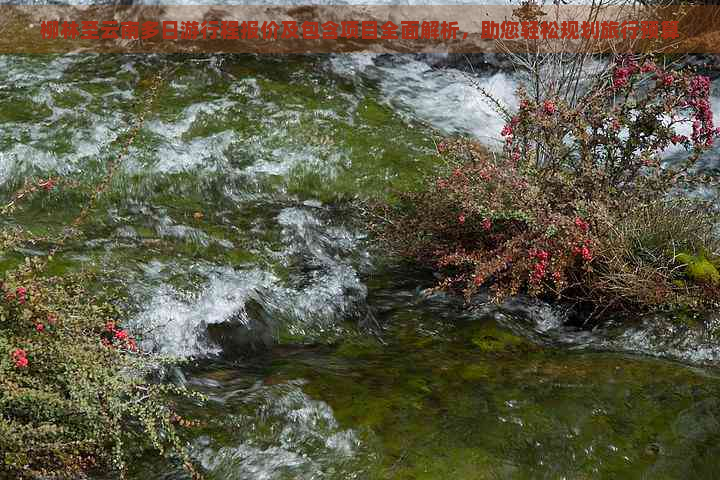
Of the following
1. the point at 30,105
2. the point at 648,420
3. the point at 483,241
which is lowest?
the point at 648,420

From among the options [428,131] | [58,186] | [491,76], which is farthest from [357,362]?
[491,76]

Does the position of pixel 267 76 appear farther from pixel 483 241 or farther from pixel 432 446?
pixel 432 446

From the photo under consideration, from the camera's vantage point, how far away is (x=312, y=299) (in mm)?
4809

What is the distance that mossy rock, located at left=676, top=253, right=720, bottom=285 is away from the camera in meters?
4.51

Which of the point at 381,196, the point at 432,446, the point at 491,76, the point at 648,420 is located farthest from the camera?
the point at 491,76

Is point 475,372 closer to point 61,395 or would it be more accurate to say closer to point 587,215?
point 587,215

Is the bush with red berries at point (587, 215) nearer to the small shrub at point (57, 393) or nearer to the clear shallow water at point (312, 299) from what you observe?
the clear shallow water at point (312, 299)

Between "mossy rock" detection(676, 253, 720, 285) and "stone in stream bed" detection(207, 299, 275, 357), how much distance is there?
248 centimetres

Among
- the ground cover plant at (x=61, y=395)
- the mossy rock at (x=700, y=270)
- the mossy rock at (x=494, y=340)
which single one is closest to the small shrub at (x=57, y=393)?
the ground cover plant at (x=61, y=395)

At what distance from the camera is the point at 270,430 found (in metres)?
3.27

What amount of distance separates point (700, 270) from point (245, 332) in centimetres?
267

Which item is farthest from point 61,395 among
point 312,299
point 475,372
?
point 312,299

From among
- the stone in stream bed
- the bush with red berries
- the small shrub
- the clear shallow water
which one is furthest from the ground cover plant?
the bush with red berries

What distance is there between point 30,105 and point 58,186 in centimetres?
145
